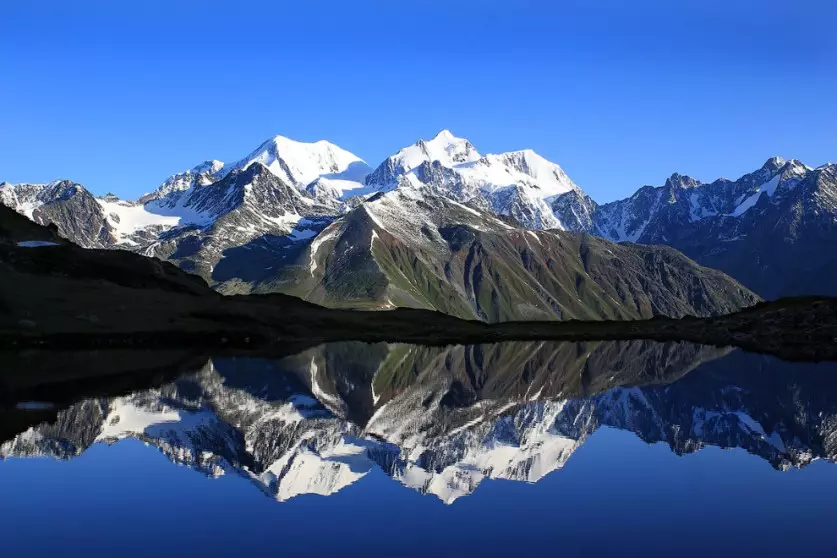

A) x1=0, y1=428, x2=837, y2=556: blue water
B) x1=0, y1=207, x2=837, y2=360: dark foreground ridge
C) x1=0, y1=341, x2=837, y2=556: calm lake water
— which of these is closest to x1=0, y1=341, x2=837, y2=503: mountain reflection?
x1=0, y1=341, x2=837, y2=556: calm lake water

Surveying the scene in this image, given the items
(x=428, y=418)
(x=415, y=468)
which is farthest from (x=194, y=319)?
(x=415, y=468)

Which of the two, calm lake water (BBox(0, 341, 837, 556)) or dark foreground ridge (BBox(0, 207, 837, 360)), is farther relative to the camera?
dark foreground ridge (BBox(0, 207, 837, 360))

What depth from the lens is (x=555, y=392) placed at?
70125mm

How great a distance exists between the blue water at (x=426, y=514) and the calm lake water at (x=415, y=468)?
0.13m

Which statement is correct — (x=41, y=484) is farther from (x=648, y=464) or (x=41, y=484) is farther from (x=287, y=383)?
(x=287, y=383)

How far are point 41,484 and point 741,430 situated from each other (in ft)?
136

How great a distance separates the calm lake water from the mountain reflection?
8.9 inches

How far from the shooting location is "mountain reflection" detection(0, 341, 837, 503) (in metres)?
40.9

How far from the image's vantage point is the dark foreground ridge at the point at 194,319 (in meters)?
105

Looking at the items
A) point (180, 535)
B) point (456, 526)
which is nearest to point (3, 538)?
point (180, 535)

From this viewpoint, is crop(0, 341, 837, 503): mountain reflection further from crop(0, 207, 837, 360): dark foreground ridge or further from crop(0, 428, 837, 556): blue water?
crop(0, 207, 837, 360): dark foreground ridge

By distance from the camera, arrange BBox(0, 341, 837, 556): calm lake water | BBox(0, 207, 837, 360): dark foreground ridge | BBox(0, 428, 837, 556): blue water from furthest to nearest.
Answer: BBox(0, 207, 837, 360): dark foreground ridge < BBox(0, 341, 837, 556): calm lake water < BBox(0, 428, 837, 556): blue water

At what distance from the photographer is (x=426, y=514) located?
31.4 metres

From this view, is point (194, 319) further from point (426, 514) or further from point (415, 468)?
point (426, 514)
